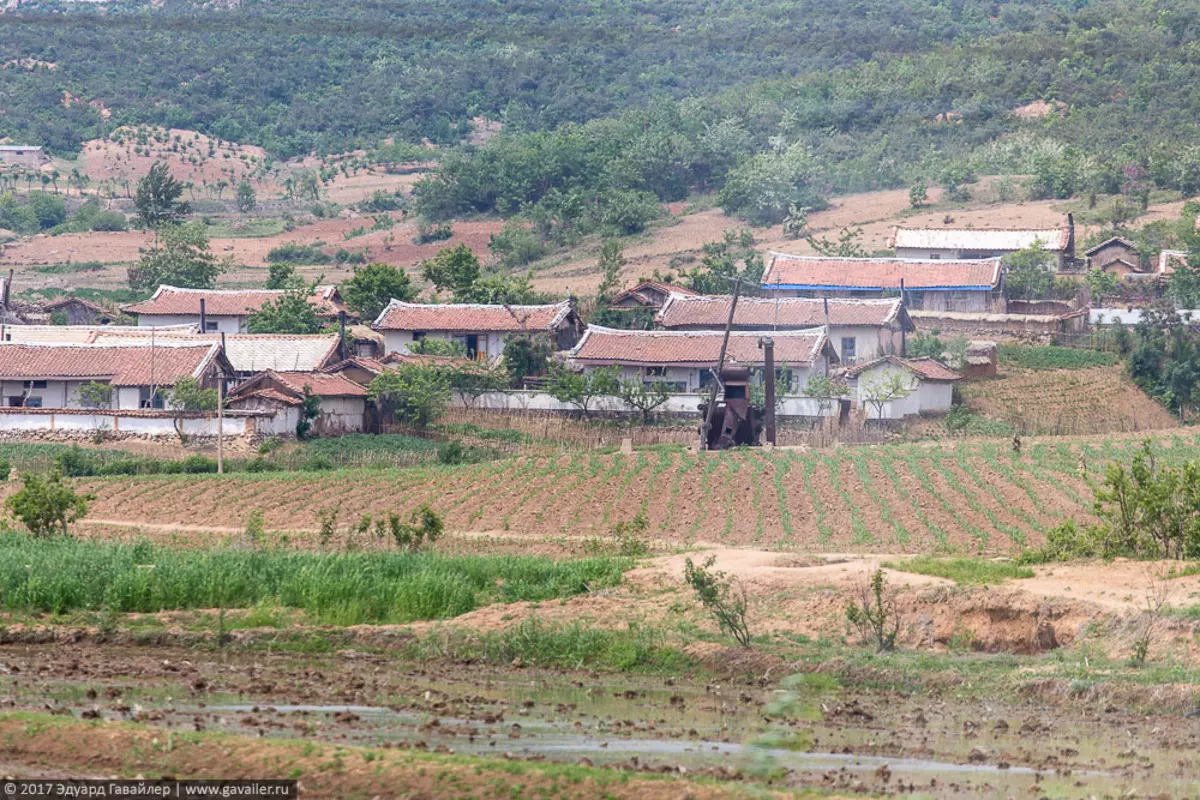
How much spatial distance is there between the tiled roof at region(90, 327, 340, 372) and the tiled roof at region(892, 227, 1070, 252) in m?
21.4

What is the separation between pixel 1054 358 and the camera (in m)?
47.3

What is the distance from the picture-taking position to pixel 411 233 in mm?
71875

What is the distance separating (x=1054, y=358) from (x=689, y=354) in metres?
10.7

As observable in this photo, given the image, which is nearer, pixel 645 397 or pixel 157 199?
pixel 645 397

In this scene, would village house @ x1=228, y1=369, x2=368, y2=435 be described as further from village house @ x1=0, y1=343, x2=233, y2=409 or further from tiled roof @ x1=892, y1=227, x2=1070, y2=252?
tiled roof @ x1=892, y1=227, x2=1070, y2=252

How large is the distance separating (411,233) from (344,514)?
4406 cm

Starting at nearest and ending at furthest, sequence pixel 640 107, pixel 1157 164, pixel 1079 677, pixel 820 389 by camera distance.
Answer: pixel 1079 677, pixel 820 389, pixel 1157 164, pixel 640 107

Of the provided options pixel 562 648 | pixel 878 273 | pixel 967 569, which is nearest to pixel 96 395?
pixel 878 273

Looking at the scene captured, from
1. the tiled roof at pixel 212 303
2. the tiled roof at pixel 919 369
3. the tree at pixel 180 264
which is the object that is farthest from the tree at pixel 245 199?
the tiled roof at pixel 919 369

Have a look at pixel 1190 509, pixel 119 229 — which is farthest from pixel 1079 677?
pixel 119 229

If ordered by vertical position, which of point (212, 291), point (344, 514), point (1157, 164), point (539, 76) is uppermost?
point (539, 76)

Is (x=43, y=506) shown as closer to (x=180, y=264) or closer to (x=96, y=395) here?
(x=96, y=395)

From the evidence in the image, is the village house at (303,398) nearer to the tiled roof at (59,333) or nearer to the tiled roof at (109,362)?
the tiled roof at (109,362)

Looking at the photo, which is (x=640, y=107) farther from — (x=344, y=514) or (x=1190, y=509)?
(x=1190, y=509)
